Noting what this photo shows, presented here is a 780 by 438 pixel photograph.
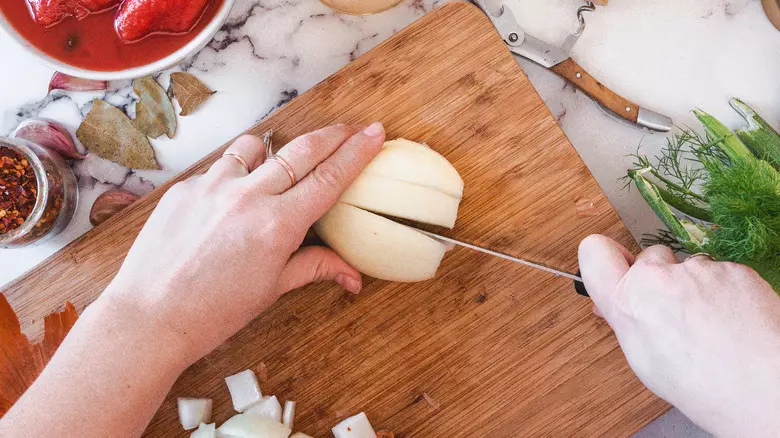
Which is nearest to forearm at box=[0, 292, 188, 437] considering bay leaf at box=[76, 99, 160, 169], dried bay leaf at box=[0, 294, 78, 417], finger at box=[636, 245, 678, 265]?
dried bay leaf at box=[0, 294, 78, 417]

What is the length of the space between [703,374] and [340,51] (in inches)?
43.6

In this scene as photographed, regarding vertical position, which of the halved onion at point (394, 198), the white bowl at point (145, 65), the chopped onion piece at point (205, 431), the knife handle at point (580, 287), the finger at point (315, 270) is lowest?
the chopped onion piece at point (205, 431)

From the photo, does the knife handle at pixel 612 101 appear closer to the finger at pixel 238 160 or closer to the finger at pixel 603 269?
the finger at pixel 603 269

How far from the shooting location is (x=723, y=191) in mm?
1311

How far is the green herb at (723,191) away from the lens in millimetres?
1270

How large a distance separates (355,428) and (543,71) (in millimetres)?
1006

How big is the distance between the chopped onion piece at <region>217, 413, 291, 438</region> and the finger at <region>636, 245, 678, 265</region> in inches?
34.2

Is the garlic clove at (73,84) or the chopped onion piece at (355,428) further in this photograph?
the garlic clove at (73,84)

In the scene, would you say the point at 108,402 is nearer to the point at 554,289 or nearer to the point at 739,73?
the point at 554,289

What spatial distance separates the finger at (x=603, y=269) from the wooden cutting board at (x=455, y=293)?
16 centimetres

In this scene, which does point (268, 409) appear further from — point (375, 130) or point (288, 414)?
point (375, 130)

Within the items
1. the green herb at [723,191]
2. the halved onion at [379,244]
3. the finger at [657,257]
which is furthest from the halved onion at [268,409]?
the green herb at [723,191]

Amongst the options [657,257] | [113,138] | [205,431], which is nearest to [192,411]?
[205,431]

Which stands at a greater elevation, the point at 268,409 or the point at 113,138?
the point at 113,138
